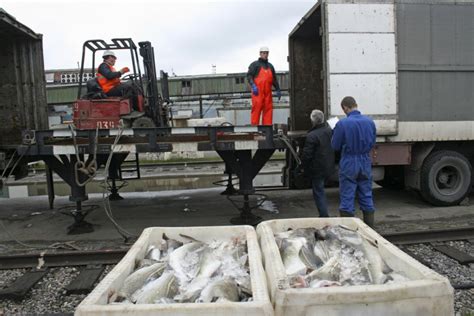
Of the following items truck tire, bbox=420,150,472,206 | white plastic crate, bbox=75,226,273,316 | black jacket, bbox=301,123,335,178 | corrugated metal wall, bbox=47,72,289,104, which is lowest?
truck tire, bbox=420,150,472,206

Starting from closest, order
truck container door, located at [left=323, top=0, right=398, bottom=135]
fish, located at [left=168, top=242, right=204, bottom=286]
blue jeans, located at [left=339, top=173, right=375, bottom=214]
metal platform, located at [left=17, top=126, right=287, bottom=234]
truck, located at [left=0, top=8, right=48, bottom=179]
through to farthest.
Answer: fish, located at [left=168, top=242, right=204, bottom=286] → blue jeans, located at [left=339, top=173, right=375, bottom=214] → metal platform, located at [left=17, top=126, right=287, bottom=234] → truck container door, located at [left=323, top=0, right=398, bottom=135] → truck, located at [left=0, top=8, right=48, bottom=179]

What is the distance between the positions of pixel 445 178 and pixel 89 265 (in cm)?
615

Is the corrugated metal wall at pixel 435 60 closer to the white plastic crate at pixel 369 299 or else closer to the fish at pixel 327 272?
the fish at pixel 327 272

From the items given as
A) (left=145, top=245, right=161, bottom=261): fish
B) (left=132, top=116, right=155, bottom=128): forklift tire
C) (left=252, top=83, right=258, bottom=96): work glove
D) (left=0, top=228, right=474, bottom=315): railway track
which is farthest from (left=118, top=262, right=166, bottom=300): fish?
(left=252, top=83, right=258, bottom=96): work glove

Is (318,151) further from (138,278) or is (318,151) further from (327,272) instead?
(138,278)

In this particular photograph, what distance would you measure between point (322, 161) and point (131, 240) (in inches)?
113

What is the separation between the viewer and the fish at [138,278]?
7.72 feet

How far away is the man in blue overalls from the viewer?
197 inches

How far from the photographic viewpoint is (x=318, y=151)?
584cm

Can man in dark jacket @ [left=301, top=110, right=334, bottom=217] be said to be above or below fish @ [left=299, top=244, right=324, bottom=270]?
above

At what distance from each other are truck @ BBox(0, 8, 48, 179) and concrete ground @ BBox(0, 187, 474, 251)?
3.95ft

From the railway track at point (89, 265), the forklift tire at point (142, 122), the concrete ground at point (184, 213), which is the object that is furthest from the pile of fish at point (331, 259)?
the forklift tire at point (142, 122)

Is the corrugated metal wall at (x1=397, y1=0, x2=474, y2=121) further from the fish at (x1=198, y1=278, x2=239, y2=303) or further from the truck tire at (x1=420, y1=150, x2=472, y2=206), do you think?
the fish at (x1=198, y1=278, x2=239, y2=303)

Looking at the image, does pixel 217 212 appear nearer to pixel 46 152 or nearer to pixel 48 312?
pixel 46 152
